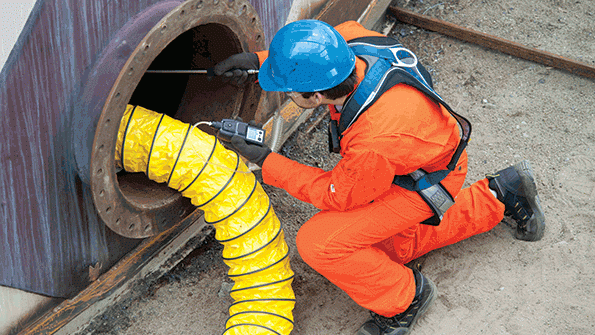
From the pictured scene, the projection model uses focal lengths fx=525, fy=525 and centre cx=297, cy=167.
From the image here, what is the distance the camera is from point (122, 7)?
2055 millimetres

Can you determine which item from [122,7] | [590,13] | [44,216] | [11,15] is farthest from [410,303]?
[590,13]

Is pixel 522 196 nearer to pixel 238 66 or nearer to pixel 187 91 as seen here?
pixel 238 66

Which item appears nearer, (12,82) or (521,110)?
(12,82)

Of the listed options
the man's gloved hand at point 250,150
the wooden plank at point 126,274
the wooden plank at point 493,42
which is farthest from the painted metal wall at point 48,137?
the wooden plank at point 493,42

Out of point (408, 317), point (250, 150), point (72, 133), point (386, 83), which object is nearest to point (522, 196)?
point (408, 317)

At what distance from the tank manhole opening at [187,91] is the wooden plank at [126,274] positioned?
→ 1.18 ft

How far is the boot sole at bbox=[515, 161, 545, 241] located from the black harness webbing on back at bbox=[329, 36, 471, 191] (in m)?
0.75

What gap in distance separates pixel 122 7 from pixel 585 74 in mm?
3588

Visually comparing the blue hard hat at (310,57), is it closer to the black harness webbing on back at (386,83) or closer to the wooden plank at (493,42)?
the black harness webbing on back at (386,83)

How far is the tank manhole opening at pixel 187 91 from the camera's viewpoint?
2.68 m

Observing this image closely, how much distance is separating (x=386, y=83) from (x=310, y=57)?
1.19ft

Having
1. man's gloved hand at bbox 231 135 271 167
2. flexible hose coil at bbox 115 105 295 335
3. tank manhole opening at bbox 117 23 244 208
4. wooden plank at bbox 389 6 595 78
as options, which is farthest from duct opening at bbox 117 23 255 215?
wooden plank at bbox 389 6 595 78

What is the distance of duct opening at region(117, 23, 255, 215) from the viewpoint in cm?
268

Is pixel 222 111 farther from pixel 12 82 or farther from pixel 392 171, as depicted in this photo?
pixel 12 82
